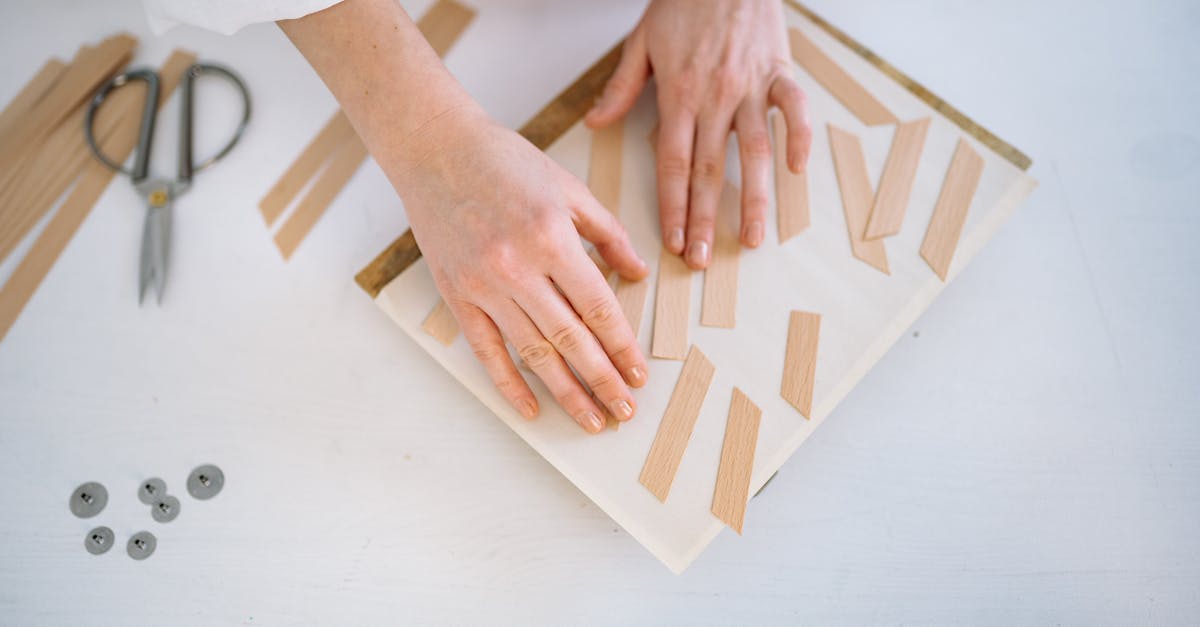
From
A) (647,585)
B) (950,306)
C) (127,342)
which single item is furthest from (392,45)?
(950,306)

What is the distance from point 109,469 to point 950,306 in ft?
4.18

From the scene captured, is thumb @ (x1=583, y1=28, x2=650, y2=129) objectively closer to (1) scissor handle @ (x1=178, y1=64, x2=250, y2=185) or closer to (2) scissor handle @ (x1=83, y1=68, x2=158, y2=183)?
(1) scissor handle @ (x1=178, y1=64, x2=250, y2=185)

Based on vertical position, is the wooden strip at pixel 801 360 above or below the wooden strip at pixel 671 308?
below

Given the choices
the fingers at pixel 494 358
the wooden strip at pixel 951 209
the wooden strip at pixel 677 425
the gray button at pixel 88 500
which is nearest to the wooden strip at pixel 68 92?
the gray button at pixel 88 500

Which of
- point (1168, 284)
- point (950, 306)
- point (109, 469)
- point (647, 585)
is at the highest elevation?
point (109, 469)

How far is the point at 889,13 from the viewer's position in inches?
56.0

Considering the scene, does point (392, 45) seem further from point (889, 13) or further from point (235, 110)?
point (889, 13)

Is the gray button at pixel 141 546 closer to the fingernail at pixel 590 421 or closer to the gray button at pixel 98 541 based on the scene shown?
the gray button at pixel 98 541

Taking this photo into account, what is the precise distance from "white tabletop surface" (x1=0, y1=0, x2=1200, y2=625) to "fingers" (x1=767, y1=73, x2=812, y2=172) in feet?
1.05

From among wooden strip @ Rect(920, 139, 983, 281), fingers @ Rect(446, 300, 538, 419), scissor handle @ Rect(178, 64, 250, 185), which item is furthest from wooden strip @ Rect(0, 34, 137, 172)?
wooden strip @ Rect(920, 139, 983, 281)

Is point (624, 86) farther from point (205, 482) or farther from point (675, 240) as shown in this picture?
point (205, 482)

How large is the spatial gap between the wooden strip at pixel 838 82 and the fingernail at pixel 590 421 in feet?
2.19

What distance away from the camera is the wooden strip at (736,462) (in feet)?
3.06

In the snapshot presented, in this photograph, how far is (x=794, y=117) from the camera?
1.12m
